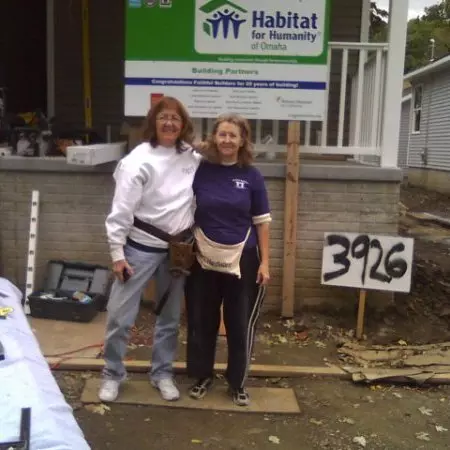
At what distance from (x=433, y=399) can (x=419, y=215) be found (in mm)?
10647

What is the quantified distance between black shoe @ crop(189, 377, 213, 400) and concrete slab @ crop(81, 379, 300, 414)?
28 millimetres

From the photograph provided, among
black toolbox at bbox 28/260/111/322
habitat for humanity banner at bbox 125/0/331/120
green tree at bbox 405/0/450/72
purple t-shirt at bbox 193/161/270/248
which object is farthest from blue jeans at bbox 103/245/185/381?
green tree at bbox 405/0/450/72

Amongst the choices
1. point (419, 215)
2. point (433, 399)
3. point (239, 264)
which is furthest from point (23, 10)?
point (419, 215)

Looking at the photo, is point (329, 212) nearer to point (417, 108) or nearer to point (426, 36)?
point (417, 108)

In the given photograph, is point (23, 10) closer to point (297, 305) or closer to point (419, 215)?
point (297, 305)

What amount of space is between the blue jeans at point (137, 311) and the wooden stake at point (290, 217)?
1.61 meters

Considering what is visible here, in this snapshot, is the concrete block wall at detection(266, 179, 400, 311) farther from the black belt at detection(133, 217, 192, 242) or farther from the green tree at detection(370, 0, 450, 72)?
the green tree at detection(370, 0, 450, 72)

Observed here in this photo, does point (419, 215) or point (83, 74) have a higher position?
point (83, 74)

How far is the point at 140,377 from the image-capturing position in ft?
14.0

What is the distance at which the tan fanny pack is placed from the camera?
361 cm

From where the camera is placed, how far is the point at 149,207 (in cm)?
356

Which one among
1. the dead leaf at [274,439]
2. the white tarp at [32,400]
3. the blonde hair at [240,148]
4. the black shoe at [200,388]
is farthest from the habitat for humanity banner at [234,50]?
the white tarp at [32,400]

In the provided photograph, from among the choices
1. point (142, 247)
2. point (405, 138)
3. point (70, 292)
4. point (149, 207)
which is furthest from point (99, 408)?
point (405, 138)

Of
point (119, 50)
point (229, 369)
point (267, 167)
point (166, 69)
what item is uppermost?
point (119, 50)
